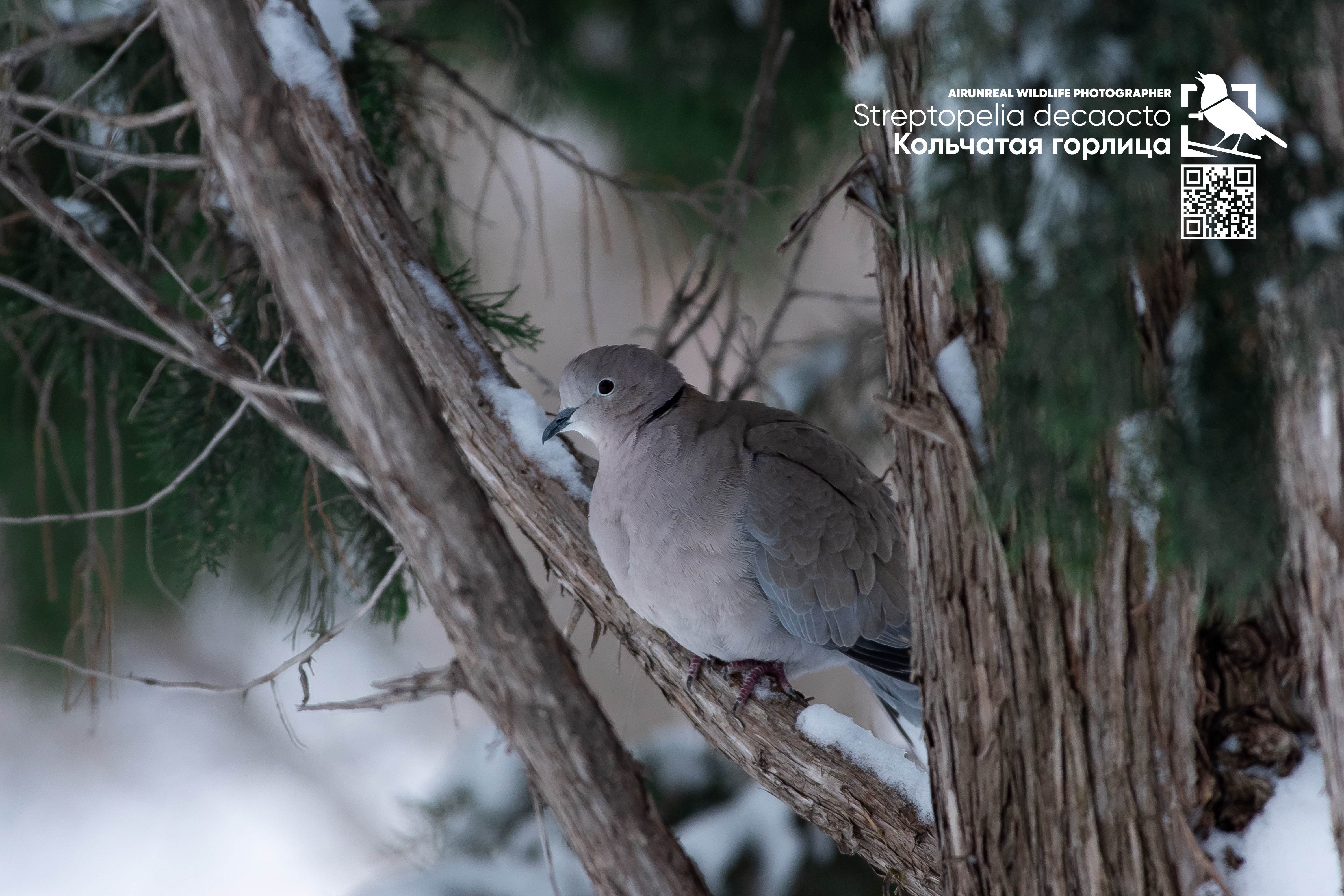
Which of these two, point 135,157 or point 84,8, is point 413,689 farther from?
point 84,8

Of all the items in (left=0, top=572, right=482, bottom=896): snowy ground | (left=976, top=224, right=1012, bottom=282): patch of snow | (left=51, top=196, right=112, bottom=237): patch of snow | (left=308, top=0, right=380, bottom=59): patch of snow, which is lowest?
(left=0, top=572, right=482, bottom=896): snowy ground

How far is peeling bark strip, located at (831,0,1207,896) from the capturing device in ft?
2.80

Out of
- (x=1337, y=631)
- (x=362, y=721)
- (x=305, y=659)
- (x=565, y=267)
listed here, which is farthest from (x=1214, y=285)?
(x=362, y=721)

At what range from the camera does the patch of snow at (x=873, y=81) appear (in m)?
0.96

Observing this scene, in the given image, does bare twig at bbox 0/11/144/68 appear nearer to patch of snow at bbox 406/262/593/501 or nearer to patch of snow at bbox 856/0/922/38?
patch of snow at bbox 406/262/593/501

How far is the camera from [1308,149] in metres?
→ 0.70

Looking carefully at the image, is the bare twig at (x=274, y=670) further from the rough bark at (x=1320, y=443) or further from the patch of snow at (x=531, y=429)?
the rough bark at (x=1320, y=443)

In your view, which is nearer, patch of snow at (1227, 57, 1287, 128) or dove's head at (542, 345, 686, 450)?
patch of snow at (1227, 57, 1287, 128)

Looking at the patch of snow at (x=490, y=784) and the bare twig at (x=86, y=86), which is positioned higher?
the bare twig at (x=86, y=86)

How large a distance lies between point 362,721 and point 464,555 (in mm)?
3663

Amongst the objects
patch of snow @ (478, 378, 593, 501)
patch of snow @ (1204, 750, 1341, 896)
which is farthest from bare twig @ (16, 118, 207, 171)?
patch of snow @ (1204, 750, 1341, 896)

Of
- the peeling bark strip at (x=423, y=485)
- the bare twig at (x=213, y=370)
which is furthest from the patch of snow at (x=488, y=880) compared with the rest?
the bare twig at (x=213, y=370)

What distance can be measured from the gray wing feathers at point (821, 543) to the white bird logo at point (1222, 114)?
0.88 metres

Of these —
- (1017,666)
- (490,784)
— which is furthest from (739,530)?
(490,784)
